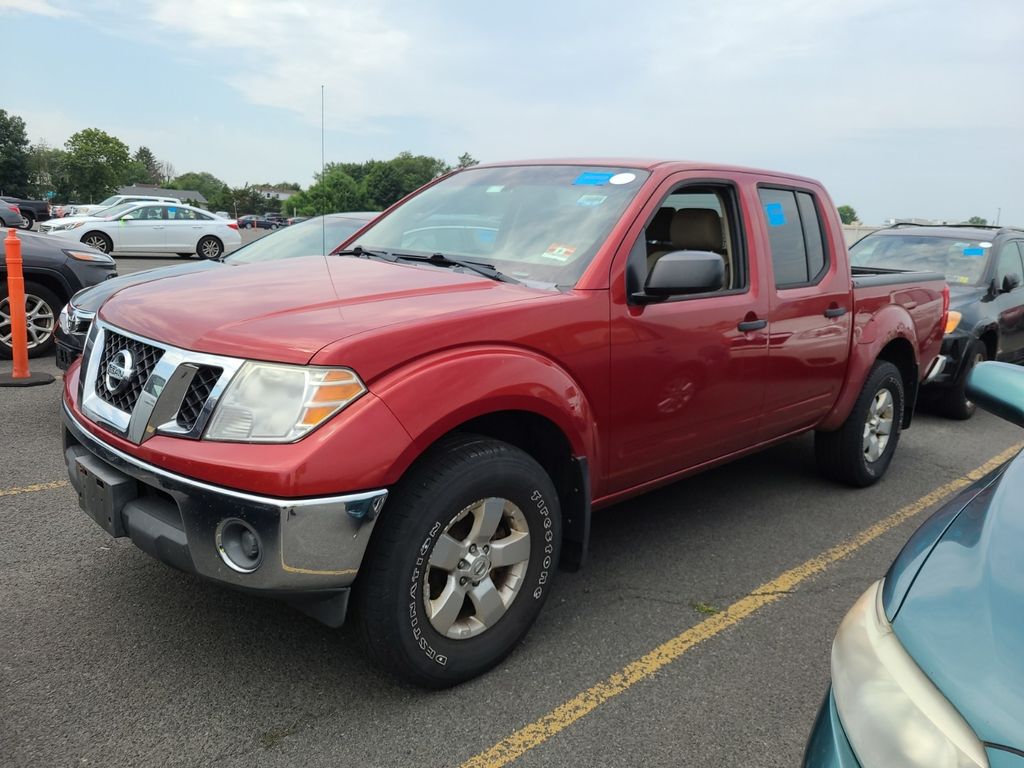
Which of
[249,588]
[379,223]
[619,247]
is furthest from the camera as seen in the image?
[379,223]

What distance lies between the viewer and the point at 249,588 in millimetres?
2322

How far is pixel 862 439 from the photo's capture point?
489cm

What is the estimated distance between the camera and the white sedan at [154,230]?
19484 mm

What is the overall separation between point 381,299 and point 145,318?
79 centimetres

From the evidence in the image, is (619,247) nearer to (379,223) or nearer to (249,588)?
(379,223)

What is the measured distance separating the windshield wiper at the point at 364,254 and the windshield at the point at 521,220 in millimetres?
44

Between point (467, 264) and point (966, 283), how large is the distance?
20.6ft

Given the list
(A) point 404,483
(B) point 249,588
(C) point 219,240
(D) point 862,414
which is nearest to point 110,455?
(B) point 249,588

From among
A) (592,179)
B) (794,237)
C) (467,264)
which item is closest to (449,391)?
Answer: (467,264)

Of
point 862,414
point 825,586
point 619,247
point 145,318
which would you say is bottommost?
point 825,586

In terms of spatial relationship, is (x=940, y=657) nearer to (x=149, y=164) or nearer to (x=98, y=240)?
(x=98, y=240)

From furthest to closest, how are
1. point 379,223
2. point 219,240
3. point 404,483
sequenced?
point 219,240
point 379,223
point 404,483

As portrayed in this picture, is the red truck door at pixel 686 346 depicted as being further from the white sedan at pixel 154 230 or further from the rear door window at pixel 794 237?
the white sedan at pixel 154 230

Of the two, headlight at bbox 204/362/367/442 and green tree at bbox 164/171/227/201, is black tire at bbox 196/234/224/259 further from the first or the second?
green tree at bbox 164/171/227/201
